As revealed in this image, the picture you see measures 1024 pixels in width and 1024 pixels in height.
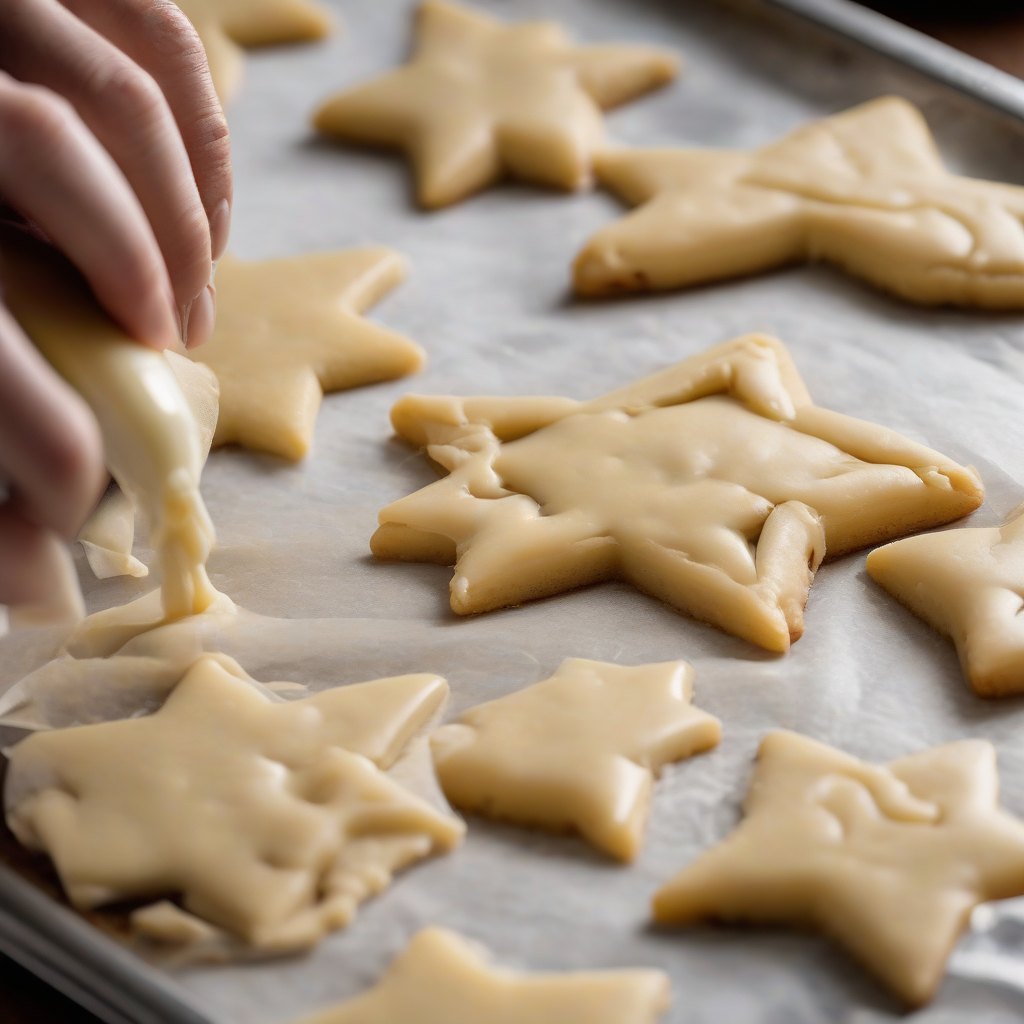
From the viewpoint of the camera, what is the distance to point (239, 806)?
0.86 m

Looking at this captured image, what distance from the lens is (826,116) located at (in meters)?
1.73

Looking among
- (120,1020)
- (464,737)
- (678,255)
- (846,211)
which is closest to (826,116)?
(846,211)

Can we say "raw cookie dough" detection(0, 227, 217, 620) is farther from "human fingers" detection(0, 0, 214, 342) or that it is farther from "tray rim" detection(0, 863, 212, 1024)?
"tray rim" detection(0, 863, 212, 1024)

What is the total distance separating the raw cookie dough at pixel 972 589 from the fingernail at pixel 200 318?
0.61 m

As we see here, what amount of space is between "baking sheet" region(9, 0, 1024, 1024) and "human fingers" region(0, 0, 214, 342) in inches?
13.1

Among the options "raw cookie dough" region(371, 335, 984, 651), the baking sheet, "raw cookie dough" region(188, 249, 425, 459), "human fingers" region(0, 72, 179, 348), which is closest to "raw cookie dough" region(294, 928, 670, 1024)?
the baking sheet

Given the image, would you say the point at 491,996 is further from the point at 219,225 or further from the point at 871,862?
the point at 219,225

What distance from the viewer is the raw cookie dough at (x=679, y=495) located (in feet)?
3.45

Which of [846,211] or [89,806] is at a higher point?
[846,211]

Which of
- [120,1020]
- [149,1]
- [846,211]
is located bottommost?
[120,1020]

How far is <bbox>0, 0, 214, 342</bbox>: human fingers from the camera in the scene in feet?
3.00

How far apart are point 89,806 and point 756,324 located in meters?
0.89

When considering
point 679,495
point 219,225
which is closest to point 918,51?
point 679,495

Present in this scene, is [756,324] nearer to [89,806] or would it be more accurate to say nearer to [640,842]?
[640,842]
